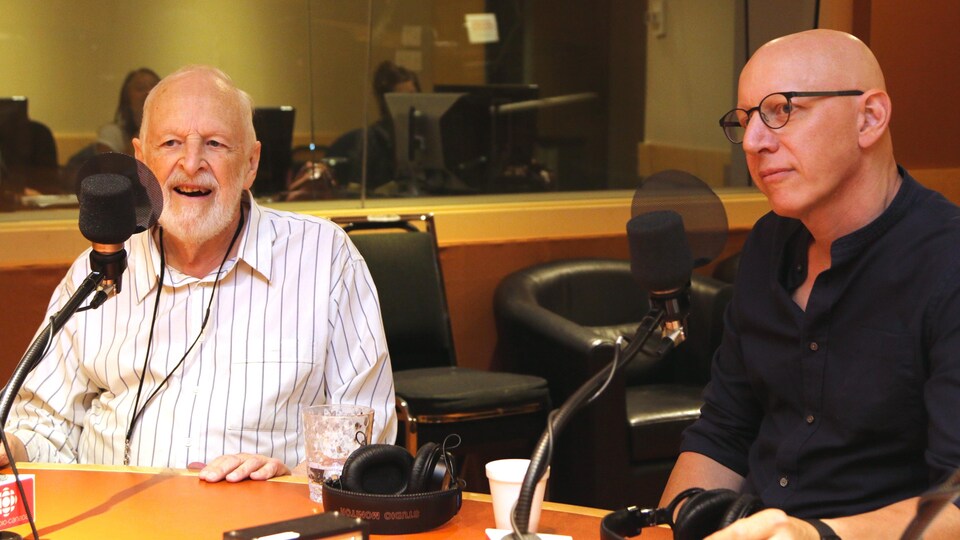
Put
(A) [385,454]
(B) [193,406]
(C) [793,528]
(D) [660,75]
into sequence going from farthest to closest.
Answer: (D) [660,75], (B) [193,406], (A) [385,454], (C) [793,528]

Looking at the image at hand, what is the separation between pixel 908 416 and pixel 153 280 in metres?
1.58

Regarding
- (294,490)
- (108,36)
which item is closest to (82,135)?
(108,36)

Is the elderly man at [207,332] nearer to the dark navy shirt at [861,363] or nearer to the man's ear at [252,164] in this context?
the man's ear at [252,164]

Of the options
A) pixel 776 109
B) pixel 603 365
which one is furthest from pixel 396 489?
pixel 603 365

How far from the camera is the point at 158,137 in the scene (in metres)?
2.47

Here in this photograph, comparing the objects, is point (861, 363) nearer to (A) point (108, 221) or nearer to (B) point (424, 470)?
(B) point (424, 470)

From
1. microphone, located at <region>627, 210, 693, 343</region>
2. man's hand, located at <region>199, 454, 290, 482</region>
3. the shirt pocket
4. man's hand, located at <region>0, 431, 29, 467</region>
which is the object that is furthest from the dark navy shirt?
man's hand, located at <region>0, 431, 29, 467</region>

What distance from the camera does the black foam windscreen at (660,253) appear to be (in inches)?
54.8

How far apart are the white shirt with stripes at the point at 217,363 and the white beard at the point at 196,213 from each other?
68 mm

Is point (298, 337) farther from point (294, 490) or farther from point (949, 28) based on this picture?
point (949, 28)

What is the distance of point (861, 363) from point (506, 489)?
23.5 inches

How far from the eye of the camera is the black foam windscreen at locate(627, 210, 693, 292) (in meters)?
1.39

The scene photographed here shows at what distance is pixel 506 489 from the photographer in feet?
5.23

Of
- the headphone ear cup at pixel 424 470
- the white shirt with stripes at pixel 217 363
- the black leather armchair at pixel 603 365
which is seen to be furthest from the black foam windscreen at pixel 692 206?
the black leather armchair at pixel 603 365
